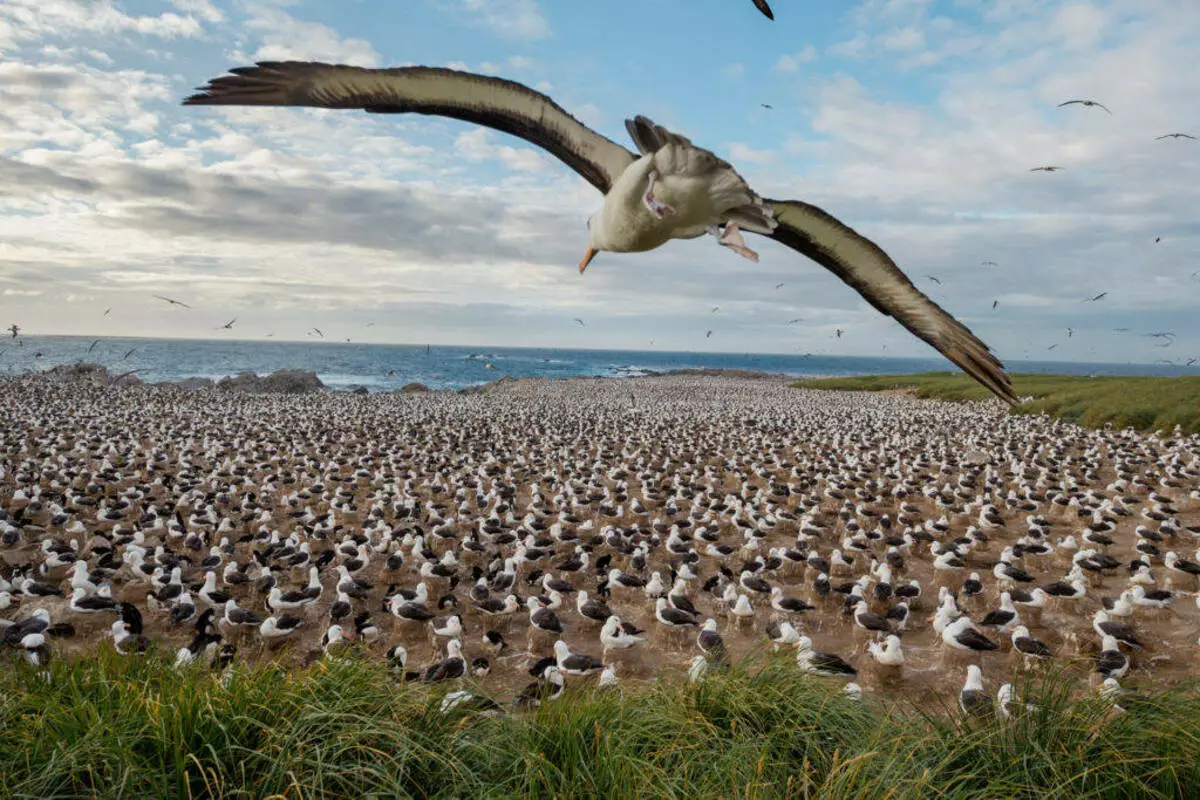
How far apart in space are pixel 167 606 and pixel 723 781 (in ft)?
30.0

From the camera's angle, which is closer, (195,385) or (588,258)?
(588,258)

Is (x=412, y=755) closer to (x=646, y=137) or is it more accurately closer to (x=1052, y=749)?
(x=646, y=137)

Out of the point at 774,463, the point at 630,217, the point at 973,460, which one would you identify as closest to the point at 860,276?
the point at 630,217

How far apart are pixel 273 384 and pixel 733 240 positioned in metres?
51.6

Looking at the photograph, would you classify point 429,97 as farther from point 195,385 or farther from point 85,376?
point 85,376

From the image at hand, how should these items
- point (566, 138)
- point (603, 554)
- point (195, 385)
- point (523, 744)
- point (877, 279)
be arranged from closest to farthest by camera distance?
point (566, 138), point (877, 279), point (523, 744), point (603, 554), point (195, 385)

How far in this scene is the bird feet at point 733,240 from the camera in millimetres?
1992

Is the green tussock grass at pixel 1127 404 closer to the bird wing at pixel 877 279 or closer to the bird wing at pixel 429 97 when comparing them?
the bird wing at pixel 877 279

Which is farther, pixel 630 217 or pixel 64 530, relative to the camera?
pixel 64 530

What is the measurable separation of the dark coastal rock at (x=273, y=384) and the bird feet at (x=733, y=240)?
159ft

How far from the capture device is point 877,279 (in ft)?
9.55

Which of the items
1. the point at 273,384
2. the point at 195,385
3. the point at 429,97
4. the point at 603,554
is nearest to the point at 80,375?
the point at 195,385

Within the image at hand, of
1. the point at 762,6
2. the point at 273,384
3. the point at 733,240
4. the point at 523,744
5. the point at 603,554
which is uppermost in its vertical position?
the point at 762,6

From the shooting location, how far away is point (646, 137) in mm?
2072
